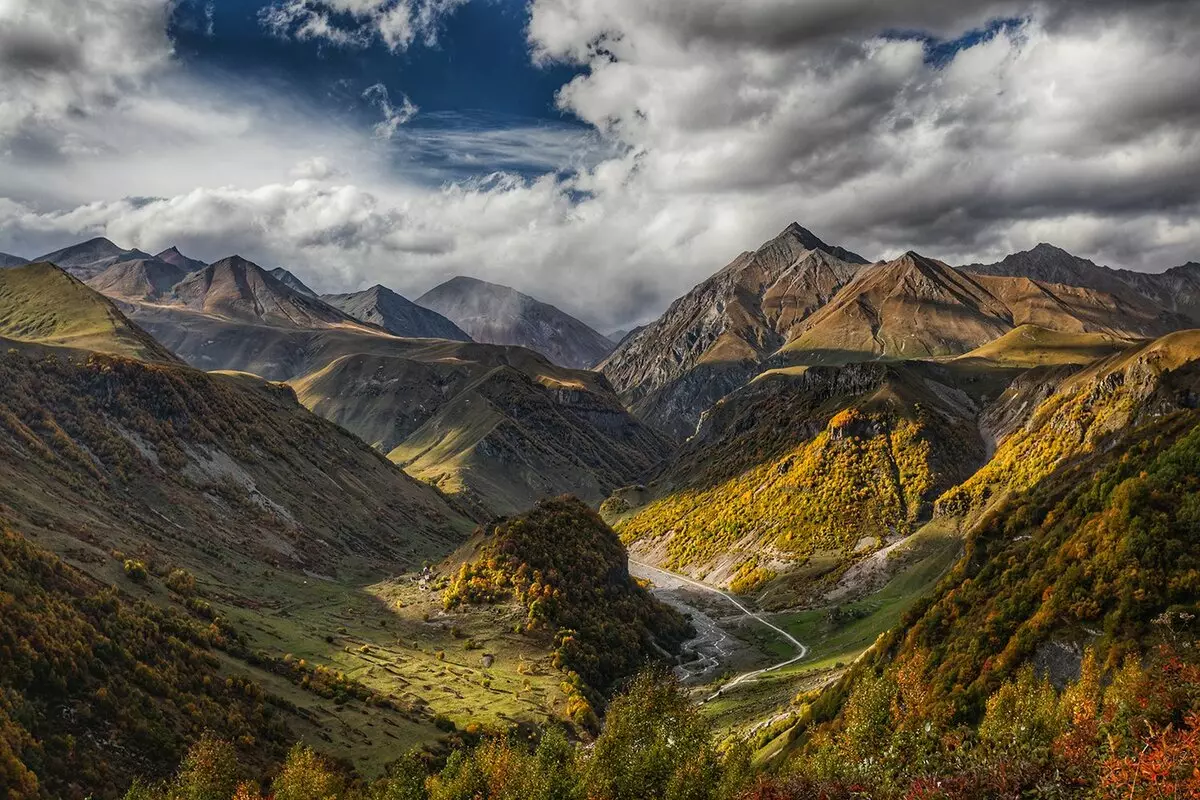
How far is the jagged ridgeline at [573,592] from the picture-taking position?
374ft

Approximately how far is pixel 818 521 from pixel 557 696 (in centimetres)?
11066

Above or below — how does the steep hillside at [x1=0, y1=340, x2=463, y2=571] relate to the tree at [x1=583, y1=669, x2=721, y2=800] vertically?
above

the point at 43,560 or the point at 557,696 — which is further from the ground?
the point at 43,560

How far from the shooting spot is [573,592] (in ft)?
408

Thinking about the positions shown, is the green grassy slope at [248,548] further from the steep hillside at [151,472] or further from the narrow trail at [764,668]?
the narrow trail at [764,668]

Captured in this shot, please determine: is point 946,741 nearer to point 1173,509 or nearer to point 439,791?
point 1173,509

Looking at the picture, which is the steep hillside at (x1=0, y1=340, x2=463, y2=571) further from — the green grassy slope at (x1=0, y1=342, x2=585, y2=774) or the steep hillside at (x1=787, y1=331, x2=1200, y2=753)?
the steep hillside at (x1=787, y1=331, x2=1200, y2=753)

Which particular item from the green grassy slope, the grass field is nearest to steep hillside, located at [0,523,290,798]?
the green grassy slope

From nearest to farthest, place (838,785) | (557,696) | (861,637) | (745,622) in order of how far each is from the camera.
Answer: (838,785) → (557,696) → (861,637) → (745,622)

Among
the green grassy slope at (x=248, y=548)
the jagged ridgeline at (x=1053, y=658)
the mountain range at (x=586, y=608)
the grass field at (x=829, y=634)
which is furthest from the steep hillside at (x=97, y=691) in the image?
the jagged ridgeline at (x=1053, y=658)

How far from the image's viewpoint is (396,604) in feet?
433

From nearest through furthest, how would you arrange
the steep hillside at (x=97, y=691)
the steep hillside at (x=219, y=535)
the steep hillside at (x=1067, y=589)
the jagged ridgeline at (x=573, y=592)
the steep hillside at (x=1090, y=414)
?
the steep hillside at (x=1067, y=589) < the steep hillside at (x=97, y=691) < the steep hillside at (x=219, y=535) < the jagged ridgeline at (x=573, y=592) < the steep hillside at (x=1090, y=414)

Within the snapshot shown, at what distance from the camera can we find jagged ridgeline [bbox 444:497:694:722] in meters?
114

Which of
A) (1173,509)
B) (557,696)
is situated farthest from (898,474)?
(1173,509)
